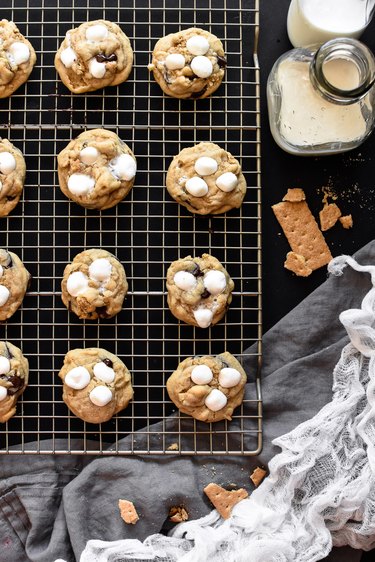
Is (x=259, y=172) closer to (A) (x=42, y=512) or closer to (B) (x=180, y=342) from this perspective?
(B) (x=180, y=342)

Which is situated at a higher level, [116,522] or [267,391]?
[267,391]

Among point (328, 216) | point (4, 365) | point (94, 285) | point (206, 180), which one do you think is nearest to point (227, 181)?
point (206, 180)

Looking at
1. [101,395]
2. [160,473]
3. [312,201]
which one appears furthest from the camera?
[312,201]

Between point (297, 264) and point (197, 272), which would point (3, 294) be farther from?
point (297, 264)

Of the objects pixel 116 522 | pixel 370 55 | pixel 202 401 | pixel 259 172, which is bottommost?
pixel 116 522

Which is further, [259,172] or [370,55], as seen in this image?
[259,172]

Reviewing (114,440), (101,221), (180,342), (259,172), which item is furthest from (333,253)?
(114,440)

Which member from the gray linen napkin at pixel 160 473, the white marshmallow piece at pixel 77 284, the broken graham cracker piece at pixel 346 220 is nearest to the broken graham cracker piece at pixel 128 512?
the gray linen napkin at pixel 160 473
